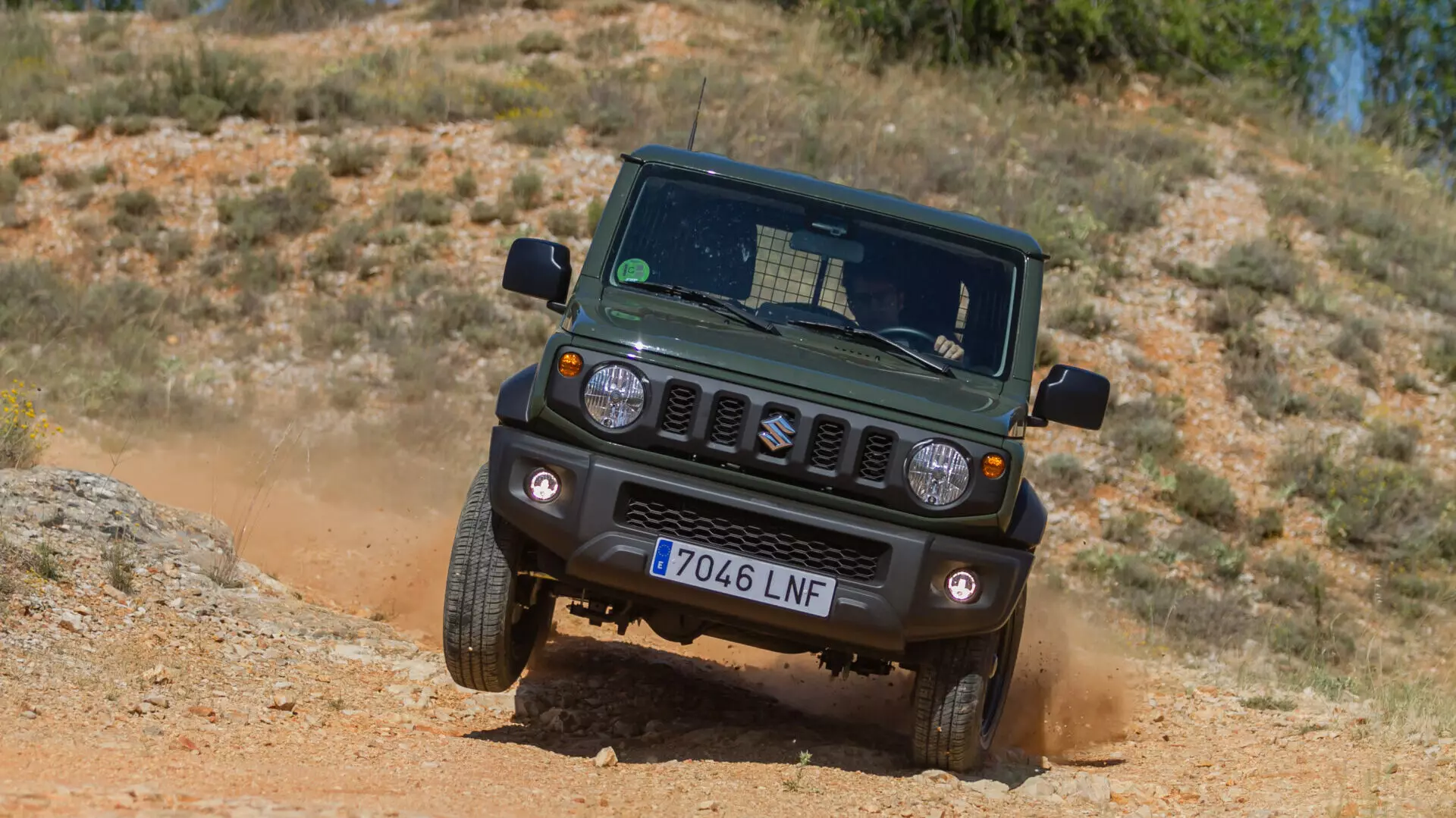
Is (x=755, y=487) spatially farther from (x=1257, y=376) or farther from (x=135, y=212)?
(x=135, y=212)

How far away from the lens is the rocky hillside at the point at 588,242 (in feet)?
36.3

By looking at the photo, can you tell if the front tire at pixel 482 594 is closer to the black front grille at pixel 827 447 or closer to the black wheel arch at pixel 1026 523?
the black front grille at pixel 827 447

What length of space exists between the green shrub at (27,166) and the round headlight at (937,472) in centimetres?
1510

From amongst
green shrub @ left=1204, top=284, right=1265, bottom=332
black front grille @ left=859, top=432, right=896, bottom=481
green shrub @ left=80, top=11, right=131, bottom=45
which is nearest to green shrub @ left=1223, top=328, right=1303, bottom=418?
green shrub @ left=1204, top=284, right=1265, bottom=332

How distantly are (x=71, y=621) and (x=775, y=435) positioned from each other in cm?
293

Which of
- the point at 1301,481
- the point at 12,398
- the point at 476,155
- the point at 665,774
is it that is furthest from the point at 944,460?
the point at 476,155

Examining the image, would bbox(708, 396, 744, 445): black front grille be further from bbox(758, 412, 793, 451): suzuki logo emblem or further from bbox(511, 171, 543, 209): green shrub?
bbox(511, 171, 543, 209): green shrub

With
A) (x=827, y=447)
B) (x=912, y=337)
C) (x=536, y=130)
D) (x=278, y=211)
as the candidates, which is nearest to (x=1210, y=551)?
(x=912, y=337)

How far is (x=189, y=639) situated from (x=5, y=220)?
39.5 feet

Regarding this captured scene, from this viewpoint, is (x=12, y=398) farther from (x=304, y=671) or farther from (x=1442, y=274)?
(x=1442, y=274)

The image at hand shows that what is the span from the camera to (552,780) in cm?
486

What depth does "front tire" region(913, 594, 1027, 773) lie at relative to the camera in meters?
5.33

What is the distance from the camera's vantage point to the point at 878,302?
5.80 metres

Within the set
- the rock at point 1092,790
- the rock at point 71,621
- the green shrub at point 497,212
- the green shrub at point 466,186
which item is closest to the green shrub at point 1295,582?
the rock at point 1092,790
